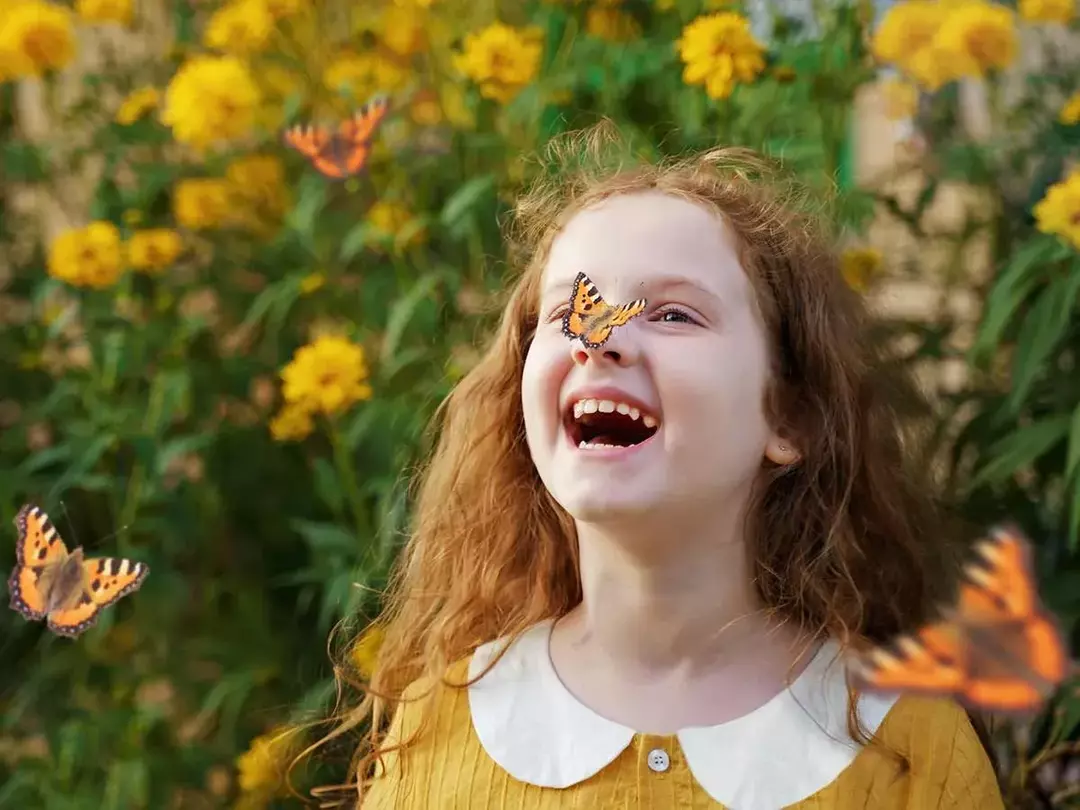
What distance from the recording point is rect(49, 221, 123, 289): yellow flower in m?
1.44

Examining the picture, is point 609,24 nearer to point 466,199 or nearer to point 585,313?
point 466,199

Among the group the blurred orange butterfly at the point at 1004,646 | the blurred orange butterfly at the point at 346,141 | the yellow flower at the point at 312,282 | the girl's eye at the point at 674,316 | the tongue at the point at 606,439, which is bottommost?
the yellow flower at the point at 312,282

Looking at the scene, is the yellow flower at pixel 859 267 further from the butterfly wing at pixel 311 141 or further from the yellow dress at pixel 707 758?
the butterfly wing at pixel 311 141

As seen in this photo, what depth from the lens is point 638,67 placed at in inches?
52.1

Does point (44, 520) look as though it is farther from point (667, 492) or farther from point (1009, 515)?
point (1009, 515)

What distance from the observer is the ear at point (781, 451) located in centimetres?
92

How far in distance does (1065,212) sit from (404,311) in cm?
63

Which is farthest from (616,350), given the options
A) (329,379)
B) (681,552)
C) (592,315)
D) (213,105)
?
(213,105)

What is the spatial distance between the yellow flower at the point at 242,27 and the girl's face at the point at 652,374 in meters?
0.72

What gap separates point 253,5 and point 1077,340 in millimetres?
970

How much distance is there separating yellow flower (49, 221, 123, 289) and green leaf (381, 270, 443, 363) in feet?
1.11

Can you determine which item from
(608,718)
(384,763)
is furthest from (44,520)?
(608,718)

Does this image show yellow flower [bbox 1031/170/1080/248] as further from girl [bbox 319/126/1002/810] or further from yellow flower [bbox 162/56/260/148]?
yellow flower [bbox 162/56/260/148]

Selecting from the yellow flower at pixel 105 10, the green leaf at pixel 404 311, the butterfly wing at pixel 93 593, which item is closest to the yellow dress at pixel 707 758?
the butterfly wing at pixel 93 593
